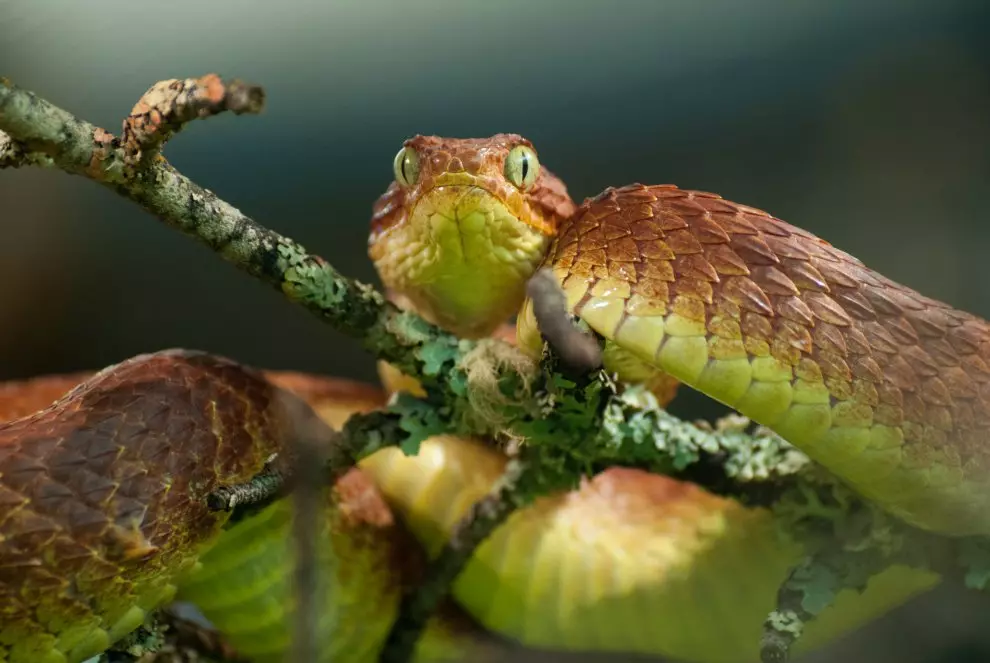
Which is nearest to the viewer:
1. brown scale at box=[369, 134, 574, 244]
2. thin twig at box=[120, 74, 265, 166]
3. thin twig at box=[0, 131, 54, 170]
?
thin twig at box=[120, 74, 265, 166]

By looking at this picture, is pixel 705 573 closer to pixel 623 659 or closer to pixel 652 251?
pixel 623 659

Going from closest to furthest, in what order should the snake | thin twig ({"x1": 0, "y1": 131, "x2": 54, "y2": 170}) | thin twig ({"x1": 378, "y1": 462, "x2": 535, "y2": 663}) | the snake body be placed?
thin twig ({"x1": 0, "y1": 131, "x2": 54, "y2": 170})
the snake
the snake body
thin twig ({"x1": 378, "y1": 462, "x2": 535, "y2": 663})

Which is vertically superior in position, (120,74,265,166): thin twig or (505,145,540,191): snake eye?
(505,145,540,191): snake eye

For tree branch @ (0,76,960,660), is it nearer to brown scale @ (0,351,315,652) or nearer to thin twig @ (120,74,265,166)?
thin twig @ (120,74,265,166)

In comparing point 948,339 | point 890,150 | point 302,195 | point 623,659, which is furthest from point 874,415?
point 302,195

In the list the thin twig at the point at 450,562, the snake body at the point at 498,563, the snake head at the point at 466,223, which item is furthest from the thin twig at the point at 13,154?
the thin twig at the point at 450,562

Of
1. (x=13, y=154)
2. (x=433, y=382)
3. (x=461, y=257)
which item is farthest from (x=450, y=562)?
(x=13, y=154)

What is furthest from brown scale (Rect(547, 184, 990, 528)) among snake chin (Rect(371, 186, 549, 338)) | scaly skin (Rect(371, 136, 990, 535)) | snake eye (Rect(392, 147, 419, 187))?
snake eye (Rect(392, 147, 419, 187))
